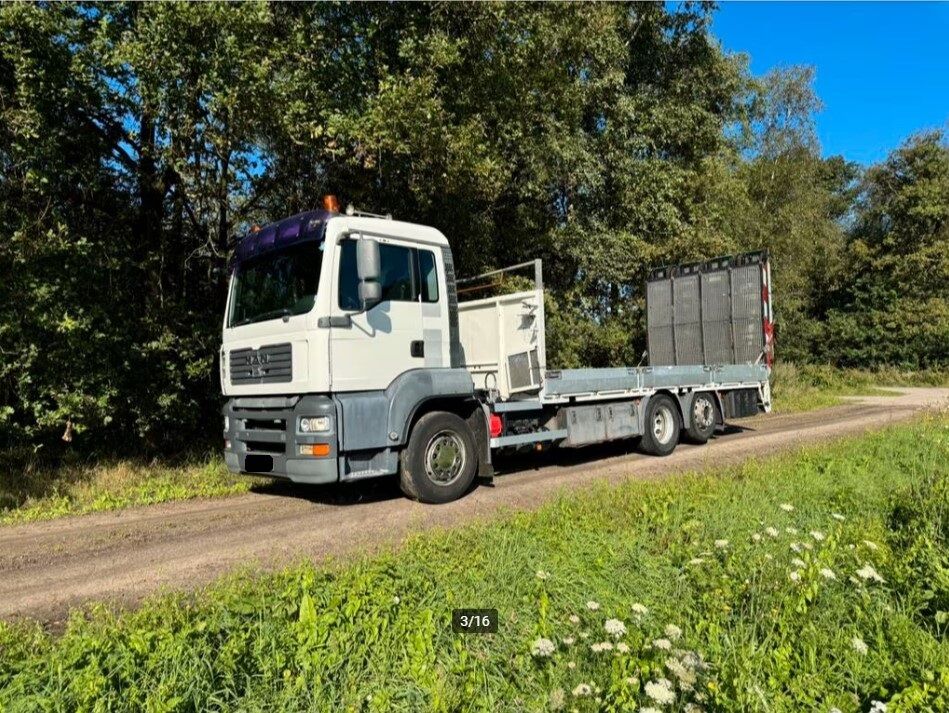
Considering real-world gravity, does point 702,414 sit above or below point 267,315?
below

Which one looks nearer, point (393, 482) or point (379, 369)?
point (379, 369)

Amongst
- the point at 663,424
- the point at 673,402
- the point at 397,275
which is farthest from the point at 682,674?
the point at 673,402

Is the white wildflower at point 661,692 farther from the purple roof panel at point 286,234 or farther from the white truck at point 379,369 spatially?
the purple roof panel at point 286,234

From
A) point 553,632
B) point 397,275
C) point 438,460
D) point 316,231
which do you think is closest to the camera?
point 553,632

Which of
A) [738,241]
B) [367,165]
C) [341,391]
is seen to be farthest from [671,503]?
[738,241]

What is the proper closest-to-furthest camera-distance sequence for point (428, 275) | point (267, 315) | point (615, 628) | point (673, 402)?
point (615, 628), point (267, 315), point (428, 275), point (673, 402)

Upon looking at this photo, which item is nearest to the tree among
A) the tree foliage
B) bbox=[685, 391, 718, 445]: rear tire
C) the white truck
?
the tree foliage

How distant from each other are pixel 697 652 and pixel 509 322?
19.3 ft

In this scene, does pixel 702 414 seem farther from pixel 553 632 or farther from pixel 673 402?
pixel 553 632

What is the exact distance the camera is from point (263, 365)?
686 cm

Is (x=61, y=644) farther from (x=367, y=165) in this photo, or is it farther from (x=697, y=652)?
(x=367, y=165)

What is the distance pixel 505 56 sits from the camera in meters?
11.0

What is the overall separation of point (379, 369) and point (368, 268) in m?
1.12

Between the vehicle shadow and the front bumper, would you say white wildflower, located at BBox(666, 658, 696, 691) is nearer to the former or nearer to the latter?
the front bumper
